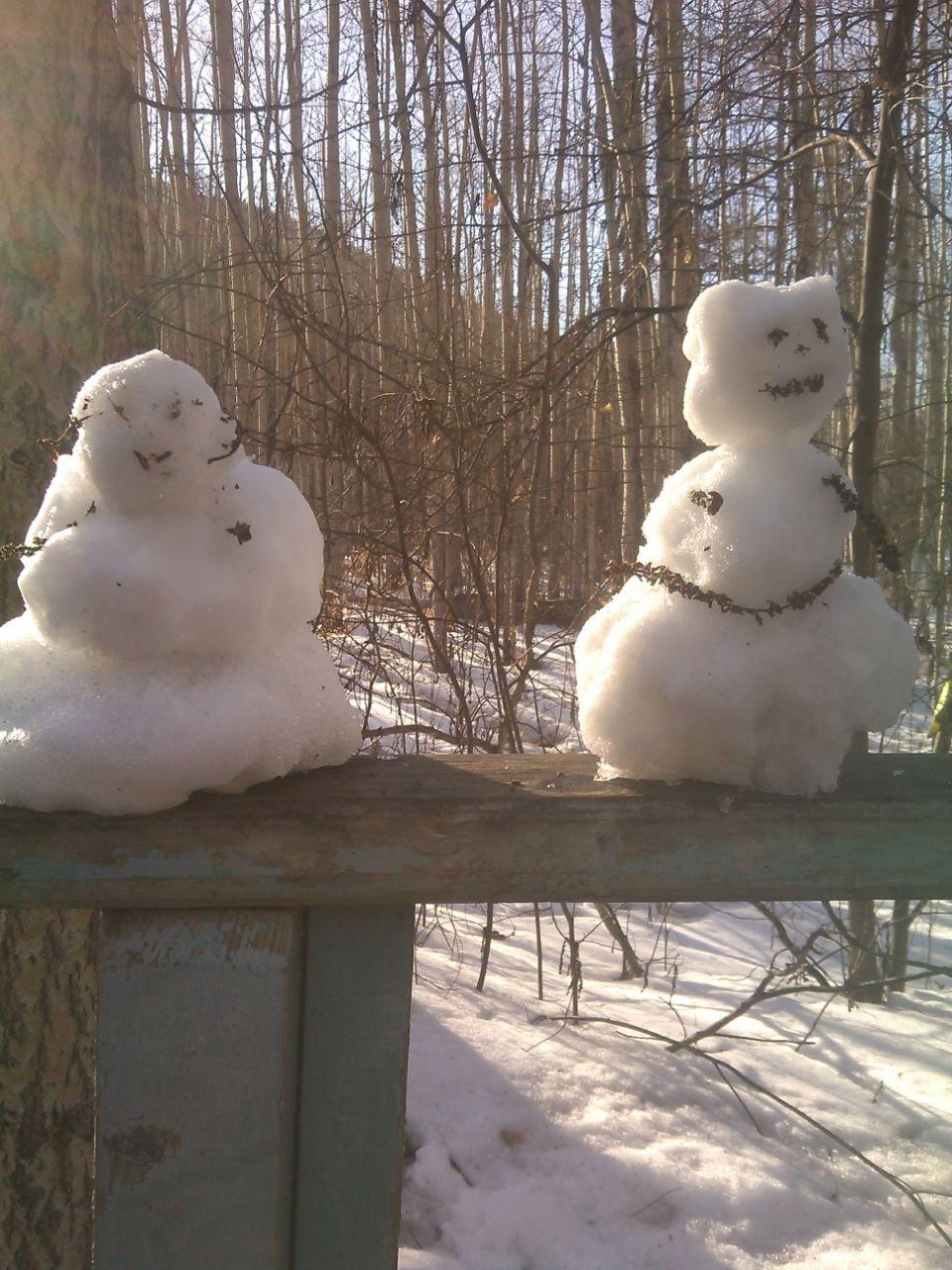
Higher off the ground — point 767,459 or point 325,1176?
point 767,459

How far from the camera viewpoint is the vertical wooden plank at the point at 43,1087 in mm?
1773

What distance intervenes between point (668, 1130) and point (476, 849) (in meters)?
1.75

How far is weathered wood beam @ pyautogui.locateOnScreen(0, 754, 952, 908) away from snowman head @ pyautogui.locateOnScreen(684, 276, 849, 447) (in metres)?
0.42

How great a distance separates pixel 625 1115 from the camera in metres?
2.22

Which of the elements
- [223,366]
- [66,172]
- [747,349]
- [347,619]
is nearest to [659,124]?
[223,366]

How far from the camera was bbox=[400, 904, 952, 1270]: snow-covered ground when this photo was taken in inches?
71.5

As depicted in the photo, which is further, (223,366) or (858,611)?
(223,366)

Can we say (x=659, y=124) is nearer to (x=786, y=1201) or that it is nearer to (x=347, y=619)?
(x=347, y=619)

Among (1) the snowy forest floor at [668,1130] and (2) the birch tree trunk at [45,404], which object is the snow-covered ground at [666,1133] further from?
(2) the birch tree trunk at [45,404]

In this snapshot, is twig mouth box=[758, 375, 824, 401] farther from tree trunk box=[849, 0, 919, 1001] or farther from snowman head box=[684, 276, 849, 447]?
tree trunk box=[849, 0, 919, 1001]

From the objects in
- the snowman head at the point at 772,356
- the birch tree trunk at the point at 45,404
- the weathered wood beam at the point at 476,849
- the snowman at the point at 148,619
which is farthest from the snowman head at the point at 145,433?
the birch tree trunk at the point at 45,404

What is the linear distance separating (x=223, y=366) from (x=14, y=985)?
2.18m

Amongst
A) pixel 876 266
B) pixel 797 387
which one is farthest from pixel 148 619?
pixel 876 266

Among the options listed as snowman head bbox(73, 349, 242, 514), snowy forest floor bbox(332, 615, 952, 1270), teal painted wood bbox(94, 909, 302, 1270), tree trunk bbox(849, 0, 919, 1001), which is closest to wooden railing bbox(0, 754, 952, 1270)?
teal painted wood bbox(94, 909, 302, 1270)
